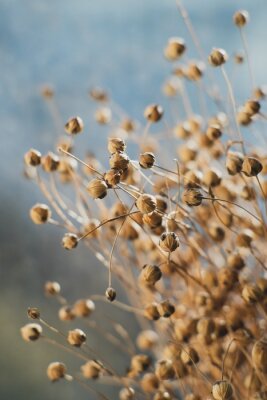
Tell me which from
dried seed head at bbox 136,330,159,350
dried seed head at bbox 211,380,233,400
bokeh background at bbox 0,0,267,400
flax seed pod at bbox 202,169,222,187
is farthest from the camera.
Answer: bokeh background at bbox 0,0,267,400

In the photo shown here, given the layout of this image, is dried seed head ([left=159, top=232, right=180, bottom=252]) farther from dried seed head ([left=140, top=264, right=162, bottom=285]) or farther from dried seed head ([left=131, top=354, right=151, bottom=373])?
dried seed head ([left=131, top=354, right=151, bottom=373])

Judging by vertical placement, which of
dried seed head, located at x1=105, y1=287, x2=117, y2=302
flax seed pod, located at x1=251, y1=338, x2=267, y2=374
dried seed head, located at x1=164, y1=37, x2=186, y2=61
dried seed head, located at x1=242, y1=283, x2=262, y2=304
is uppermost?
dried seed head, located at x1=164, y1=37, x2=186, y2=61

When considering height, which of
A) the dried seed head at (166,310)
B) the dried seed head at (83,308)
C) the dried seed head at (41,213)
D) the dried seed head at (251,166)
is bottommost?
the dried seed head at (166,310)

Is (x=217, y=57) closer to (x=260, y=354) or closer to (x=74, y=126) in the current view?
(x=74, y=126)

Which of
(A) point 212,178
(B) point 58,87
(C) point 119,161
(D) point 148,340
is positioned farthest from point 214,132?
(B) point 58,87

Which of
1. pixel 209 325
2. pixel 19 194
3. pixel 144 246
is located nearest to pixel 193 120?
pixel 144 246

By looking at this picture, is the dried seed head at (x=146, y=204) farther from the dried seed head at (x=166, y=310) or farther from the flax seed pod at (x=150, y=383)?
the flax seed pod at (x=150, y=383)

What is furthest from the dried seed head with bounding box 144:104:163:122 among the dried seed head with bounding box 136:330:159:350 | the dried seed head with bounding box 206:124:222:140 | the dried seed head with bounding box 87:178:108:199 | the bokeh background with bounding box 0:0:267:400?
the bokeh background with bounding box 0:0:267:400

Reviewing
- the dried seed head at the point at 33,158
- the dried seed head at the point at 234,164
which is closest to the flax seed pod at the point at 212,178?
the dried seed head at the point at 234,164
